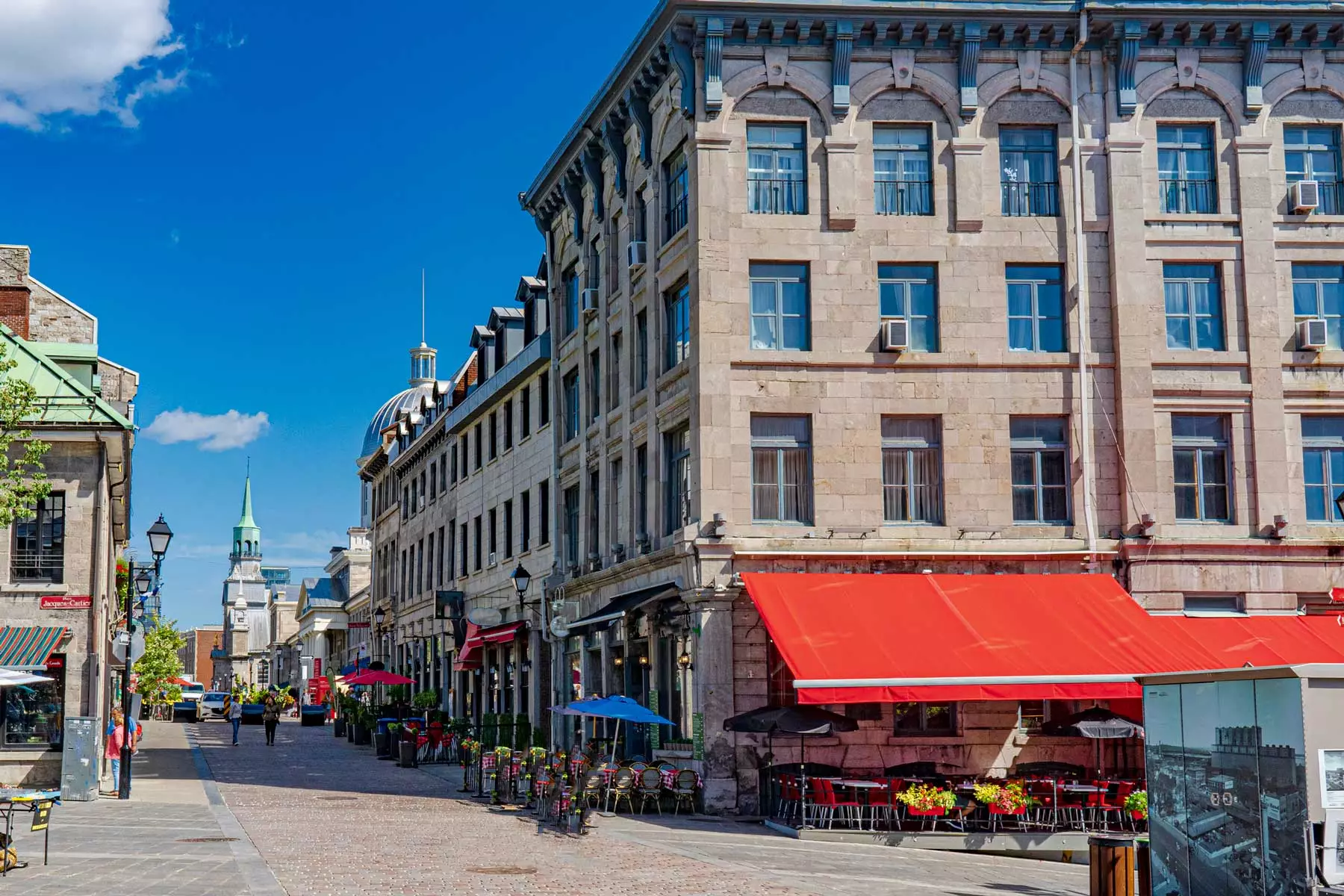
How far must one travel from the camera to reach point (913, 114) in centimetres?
2830

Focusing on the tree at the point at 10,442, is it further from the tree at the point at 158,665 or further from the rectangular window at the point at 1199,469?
the tree at the point at 158,665

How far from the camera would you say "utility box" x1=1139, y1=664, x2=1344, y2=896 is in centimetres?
1178

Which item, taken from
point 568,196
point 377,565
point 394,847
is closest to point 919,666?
point 394,847

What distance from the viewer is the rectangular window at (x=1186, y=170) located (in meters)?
28.3

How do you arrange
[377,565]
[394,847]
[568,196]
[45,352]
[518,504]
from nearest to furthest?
[394,847], [45,352], [568,196], [518,504], [377,565]

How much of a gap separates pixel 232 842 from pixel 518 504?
2301cm

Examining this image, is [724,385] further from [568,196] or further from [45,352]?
[45,352]

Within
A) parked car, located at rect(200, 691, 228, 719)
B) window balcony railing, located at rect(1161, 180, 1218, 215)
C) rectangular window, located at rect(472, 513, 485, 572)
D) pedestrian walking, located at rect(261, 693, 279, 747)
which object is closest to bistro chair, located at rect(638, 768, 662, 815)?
window balcony railing, located at rect(1161, 180, 1218, 215)

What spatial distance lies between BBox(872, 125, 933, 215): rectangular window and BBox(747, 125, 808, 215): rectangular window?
4.43ft

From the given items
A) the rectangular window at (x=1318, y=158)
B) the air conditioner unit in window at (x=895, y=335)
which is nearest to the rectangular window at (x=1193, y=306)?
the rectangular window at (x=1318, y=158)

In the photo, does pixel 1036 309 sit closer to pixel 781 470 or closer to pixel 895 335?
pixel 895 335

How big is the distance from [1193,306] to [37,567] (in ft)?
73.2

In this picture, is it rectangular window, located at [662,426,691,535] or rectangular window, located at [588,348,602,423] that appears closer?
rectangular window, located at [662,426,691,535]

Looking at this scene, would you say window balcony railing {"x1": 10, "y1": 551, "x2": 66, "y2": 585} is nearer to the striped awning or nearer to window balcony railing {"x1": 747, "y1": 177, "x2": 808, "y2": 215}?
the striped awning
